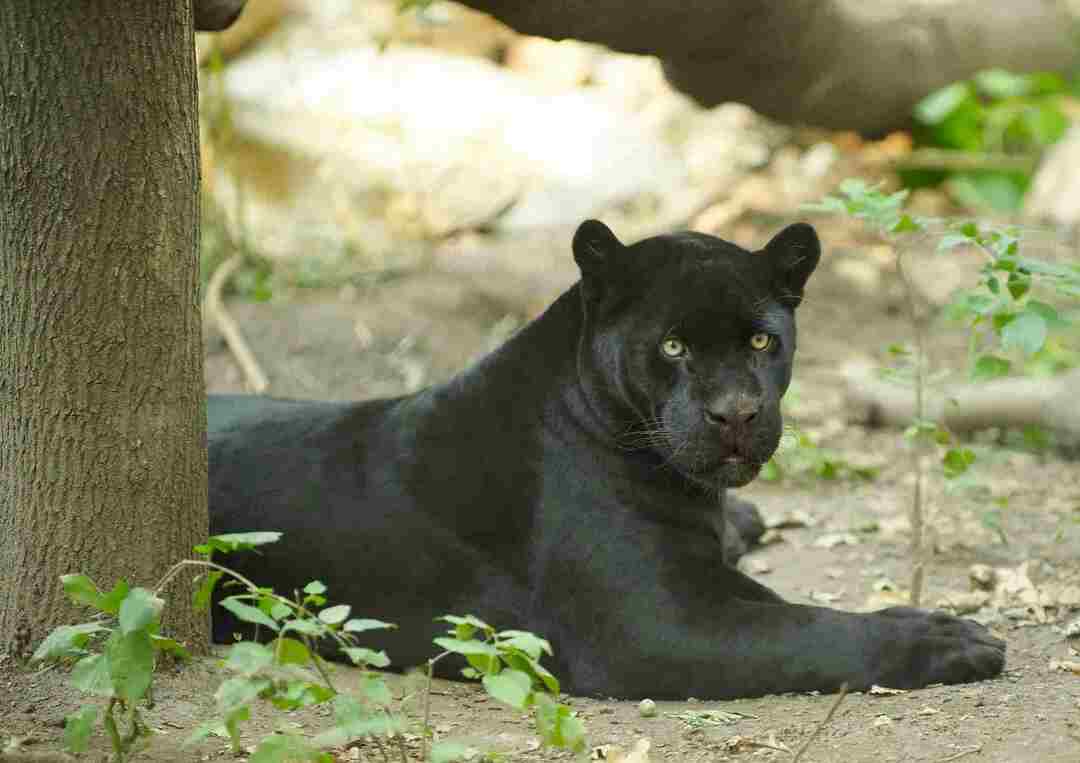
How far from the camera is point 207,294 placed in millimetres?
8125

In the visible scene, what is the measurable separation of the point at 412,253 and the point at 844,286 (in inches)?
124

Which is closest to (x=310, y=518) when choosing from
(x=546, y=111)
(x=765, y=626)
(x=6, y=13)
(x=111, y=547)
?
(x=111, y=547)

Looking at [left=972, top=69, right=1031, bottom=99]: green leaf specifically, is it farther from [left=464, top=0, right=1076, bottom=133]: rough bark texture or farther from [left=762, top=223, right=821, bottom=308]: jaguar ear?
[left=762, top=223, right=821, bottom=308]: jaguar ear

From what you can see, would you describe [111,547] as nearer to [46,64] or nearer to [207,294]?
[46,64]

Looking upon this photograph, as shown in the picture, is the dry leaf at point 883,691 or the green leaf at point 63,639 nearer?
the green leaf at point 63,639

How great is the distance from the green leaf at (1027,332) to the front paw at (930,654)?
0.81 m

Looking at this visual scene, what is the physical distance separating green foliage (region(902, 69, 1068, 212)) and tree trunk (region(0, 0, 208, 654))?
810cm

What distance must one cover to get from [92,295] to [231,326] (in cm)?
461

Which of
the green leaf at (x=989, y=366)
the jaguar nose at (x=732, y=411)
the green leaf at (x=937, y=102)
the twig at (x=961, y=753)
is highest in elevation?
the green leaf at (x=937, y=102)

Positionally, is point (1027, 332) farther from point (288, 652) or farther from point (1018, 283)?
point (288, 652)

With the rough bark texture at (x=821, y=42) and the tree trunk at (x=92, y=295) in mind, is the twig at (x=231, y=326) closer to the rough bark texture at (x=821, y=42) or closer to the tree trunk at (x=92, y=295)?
the rough bark texture at (x=821, y=42)

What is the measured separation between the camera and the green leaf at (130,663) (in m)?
2.63

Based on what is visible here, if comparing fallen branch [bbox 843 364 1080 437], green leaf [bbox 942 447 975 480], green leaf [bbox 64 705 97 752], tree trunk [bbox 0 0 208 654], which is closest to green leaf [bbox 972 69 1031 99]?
fallen branch [bbox 843 364 1080 437]

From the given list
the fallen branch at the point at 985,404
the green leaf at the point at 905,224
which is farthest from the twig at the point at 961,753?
the fallen branch at the point at 985,404
